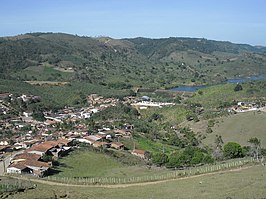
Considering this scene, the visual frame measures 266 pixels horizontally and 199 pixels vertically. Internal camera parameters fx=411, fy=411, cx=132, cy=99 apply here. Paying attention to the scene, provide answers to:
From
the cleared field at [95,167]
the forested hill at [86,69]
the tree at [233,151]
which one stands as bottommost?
the cleared field at [95,167]

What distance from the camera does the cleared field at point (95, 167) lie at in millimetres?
43741

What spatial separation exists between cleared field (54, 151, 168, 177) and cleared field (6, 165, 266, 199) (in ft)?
22.1

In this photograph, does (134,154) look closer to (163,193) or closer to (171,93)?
(163,193)

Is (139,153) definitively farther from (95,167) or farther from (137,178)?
(137,178)

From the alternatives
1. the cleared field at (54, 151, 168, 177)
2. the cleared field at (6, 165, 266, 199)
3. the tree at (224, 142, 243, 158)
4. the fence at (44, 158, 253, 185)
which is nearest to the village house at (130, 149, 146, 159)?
the cleared field at (54, 151, 168, 177)

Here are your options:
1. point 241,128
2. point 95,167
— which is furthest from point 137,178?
point 241,128

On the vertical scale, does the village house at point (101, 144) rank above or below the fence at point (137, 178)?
below

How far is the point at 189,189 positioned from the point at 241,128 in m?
44.2

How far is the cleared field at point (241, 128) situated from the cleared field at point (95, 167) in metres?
24.8

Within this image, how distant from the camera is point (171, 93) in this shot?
132500 mm

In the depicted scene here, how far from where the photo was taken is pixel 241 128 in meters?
73.8

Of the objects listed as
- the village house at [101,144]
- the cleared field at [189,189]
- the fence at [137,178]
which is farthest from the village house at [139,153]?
the cleared field at [189,189]

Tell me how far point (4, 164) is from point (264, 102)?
70.6m

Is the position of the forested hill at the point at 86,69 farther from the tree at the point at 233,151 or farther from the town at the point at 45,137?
the tree at the point at 233,151
